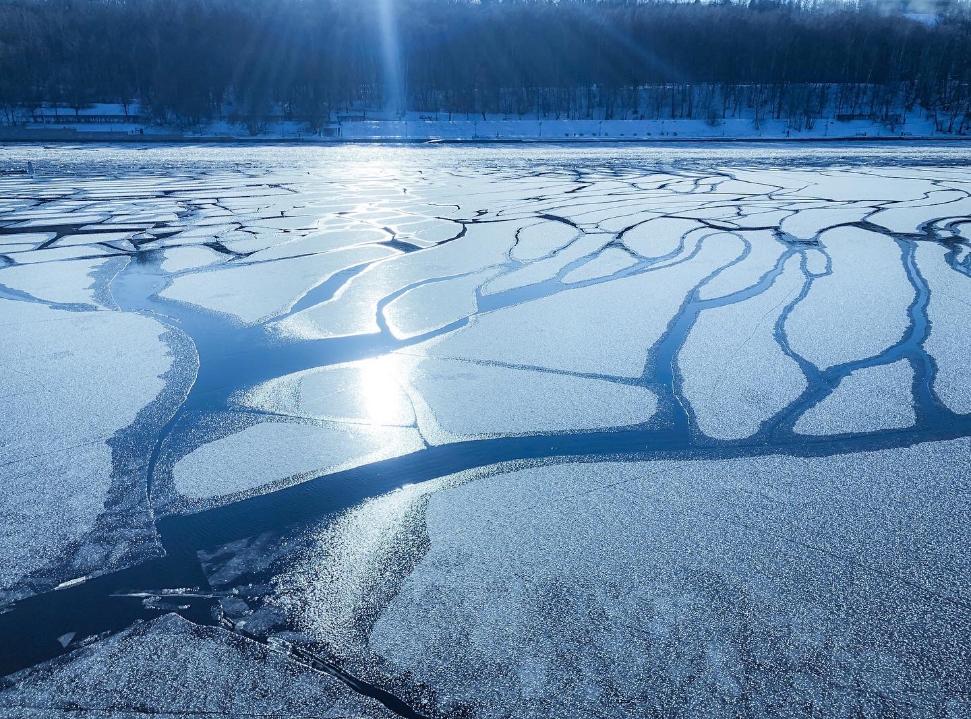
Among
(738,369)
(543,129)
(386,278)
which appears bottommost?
(738,369)

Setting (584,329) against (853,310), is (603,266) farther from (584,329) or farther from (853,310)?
(853,310)

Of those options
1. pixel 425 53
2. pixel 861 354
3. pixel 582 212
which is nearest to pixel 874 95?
pixel 425 53

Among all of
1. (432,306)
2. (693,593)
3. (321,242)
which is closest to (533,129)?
(321,242)

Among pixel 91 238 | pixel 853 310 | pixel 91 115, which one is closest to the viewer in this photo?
pixel 853 310

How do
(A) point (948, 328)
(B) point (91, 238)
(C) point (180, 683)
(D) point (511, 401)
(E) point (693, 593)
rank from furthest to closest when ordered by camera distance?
1. (B) point (91, 238)
2. (A) point (948, 328)
3. (D) point (511, 401)
4. (E) point (693, 593)
5. (C) point (180, 683)

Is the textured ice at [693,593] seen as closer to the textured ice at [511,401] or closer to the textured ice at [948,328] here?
the textured ice at [511,401]

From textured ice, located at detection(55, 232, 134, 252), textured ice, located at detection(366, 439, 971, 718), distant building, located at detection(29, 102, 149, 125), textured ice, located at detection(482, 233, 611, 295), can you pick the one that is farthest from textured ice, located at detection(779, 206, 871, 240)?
distant building, located at detection(29, 102, 149, 125)

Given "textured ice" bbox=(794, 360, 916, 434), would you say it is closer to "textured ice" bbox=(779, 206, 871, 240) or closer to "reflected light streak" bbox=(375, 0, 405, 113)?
"textured ice" bbox=(779, 206, 871, 240)
